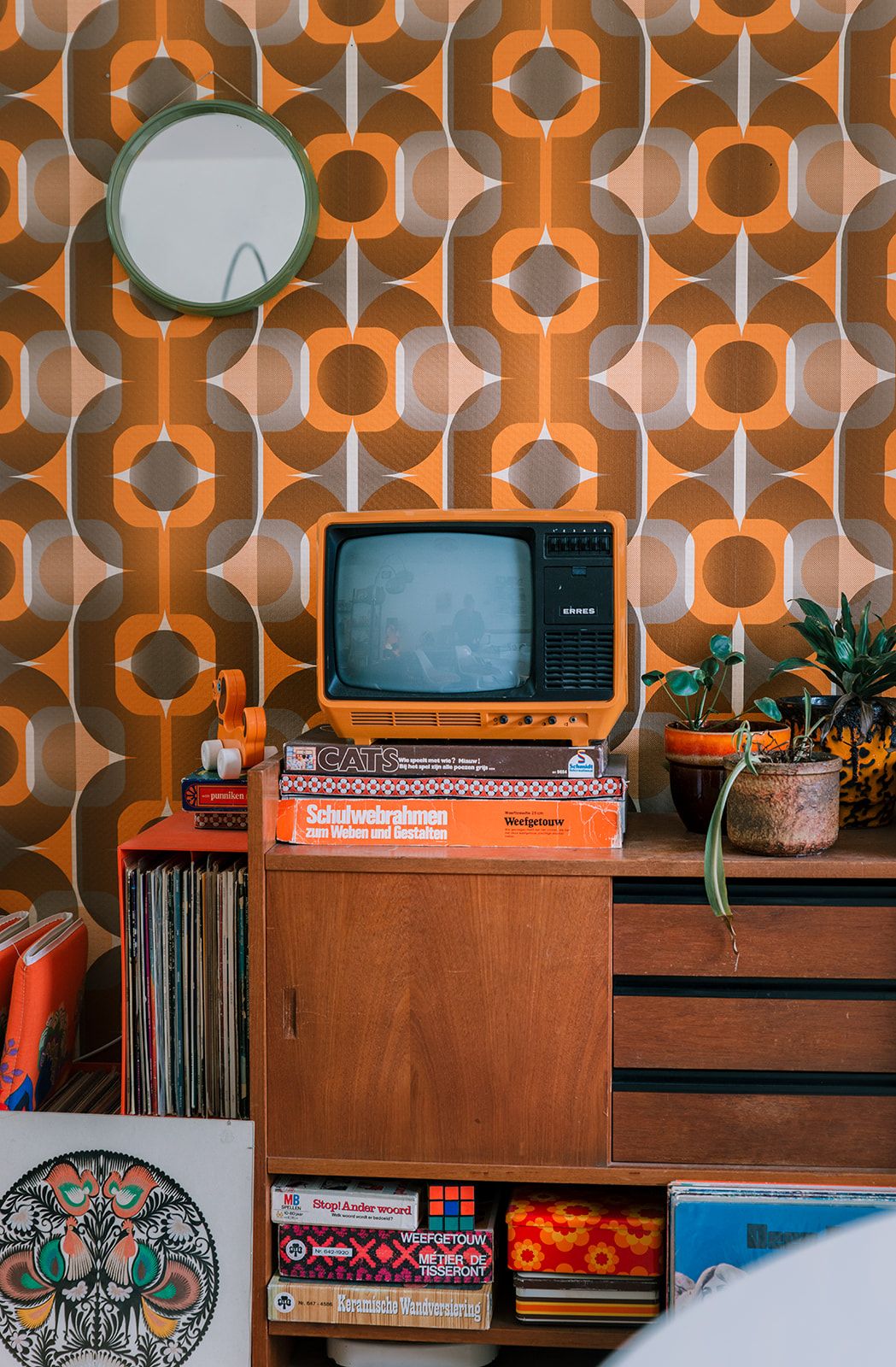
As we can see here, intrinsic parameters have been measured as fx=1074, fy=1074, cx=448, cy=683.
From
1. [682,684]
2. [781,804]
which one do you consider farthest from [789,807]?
[682,684]

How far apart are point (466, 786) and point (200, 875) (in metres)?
0.42

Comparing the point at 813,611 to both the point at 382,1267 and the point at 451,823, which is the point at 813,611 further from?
the point at 382,1267

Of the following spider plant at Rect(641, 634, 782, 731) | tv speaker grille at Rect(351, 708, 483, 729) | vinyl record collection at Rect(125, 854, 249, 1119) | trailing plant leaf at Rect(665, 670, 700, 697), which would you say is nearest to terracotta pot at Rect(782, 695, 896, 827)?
spider plant at Rect(641, 634, 782, 731)

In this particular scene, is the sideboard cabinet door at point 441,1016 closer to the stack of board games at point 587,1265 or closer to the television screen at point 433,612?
the stack of board games at point 587,1265

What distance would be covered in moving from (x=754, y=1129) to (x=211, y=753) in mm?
938

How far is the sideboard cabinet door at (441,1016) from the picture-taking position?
1438 millimetres

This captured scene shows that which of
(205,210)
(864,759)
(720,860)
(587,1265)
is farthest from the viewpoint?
(205,210)

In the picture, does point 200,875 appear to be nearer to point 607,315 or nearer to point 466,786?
point 466,786

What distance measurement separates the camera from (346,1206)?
148cm

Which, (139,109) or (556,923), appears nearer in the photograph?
(556,923)

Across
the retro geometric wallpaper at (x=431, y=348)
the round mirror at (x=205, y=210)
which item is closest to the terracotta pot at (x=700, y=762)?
the retro geometric wallpaper at (x=431, y=348)

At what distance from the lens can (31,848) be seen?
1921 millimetres

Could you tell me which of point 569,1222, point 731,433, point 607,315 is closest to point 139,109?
point 607,315

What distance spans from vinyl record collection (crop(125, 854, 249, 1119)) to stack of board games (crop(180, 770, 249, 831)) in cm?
8
